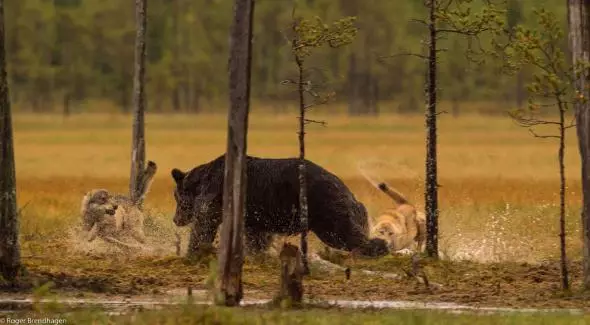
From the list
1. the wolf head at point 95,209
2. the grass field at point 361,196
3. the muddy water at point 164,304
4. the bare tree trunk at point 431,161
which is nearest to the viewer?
the muddy water at point 164,304

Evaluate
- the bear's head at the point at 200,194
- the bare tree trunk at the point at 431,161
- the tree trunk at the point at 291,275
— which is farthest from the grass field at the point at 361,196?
the tree trunk at the point at 291,275

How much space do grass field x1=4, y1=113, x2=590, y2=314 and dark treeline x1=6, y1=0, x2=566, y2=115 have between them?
20992mm

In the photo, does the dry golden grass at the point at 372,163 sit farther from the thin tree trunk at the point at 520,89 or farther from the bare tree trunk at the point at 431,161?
the thin tree trunk at the point at 520,89

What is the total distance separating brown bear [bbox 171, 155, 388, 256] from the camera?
70.3 ft

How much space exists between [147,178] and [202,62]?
3562 inches

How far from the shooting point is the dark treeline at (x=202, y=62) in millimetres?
113750

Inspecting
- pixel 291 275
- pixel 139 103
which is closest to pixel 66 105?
pixel 139 103

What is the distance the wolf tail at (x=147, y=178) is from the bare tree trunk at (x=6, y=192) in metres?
5.66

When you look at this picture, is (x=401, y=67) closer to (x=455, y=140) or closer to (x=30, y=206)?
(x=455, y=140)

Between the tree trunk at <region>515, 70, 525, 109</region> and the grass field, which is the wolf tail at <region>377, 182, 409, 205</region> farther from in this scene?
the tree trunk at <region>515, 70, 525, 109</region>

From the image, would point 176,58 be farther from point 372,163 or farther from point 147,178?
point 147,178

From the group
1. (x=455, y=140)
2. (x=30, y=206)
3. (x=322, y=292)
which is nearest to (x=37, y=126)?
(x=455, y=140)

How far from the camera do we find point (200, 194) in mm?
21875

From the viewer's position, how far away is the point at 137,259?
73.4ft
